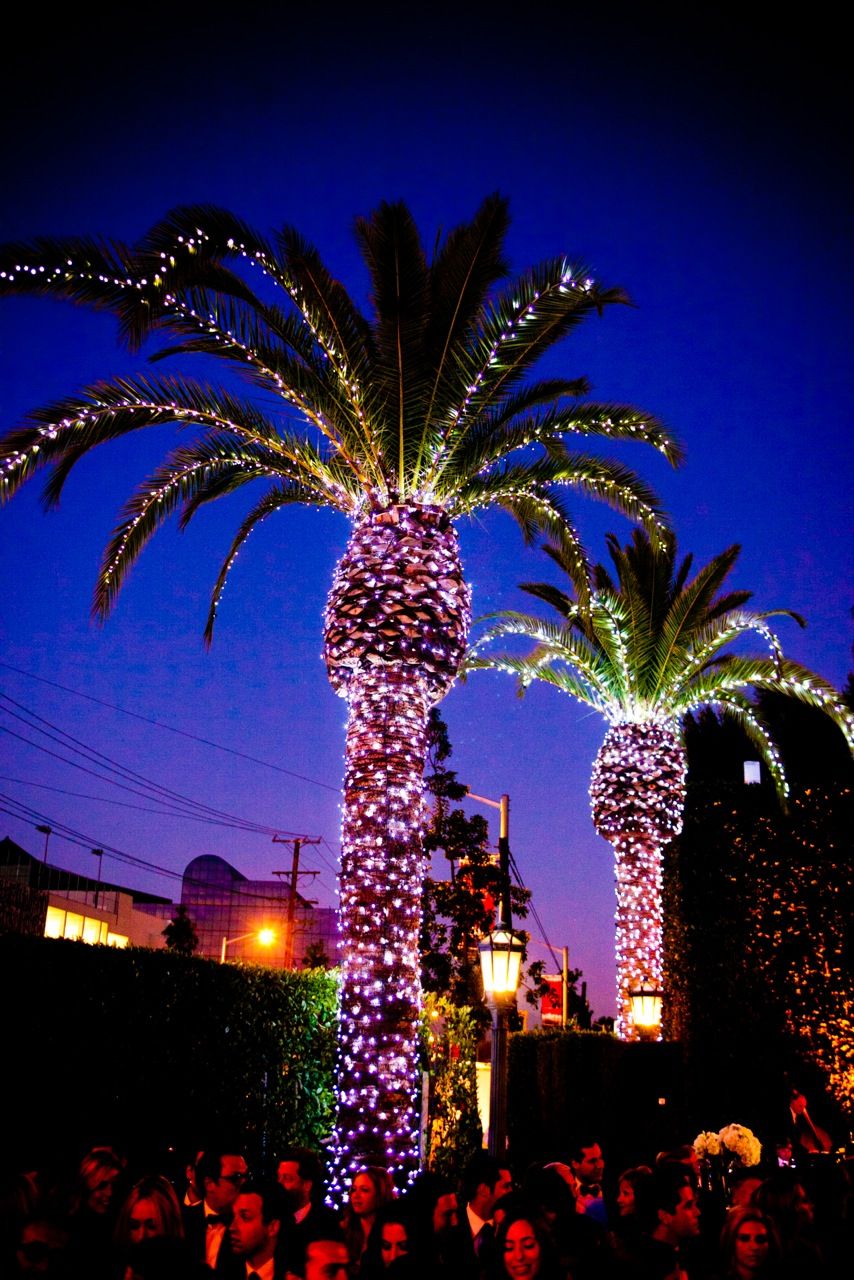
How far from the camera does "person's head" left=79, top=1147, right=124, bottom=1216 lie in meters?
6.47

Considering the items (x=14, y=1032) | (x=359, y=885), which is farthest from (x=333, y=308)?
(x=14, y=1032)

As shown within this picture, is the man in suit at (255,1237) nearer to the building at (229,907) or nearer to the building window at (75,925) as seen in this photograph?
the building window at (75,925)

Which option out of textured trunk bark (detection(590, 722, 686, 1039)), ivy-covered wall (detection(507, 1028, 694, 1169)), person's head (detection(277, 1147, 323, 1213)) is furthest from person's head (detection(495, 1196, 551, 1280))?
textured trunk bark (detection(590, 722, 686, 1039))

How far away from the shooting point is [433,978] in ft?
65.9

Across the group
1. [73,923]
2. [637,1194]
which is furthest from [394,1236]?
[73,923]

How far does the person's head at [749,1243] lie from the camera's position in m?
5.85

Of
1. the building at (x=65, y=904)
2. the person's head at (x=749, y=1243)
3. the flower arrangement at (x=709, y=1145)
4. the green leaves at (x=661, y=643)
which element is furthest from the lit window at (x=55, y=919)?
the person's head at (x=749, y=1243)

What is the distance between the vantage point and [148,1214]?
5.62 metres

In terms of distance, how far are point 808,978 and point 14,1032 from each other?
1185 cm

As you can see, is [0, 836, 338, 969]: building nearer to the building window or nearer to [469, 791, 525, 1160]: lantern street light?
the building window

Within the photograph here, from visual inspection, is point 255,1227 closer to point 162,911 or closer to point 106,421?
point 106,421

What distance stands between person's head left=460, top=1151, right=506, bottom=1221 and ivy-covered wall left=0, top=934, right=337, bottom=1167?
135 inches

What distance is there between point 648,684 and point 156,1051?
11.3m

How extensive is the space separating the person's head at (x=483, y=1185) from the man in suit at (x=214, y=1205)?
1.61m
